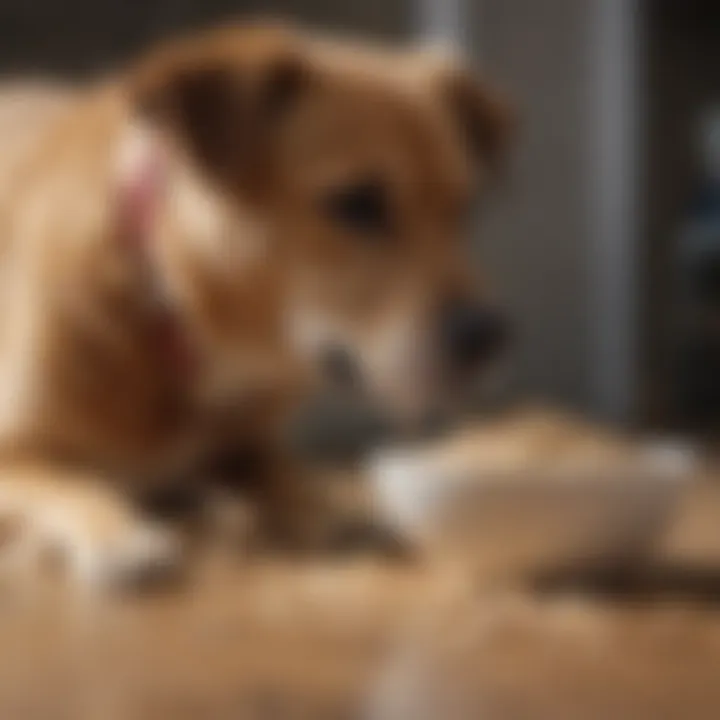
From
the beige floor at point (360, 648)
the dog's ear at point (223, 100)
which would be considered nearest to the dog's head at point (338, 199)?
the dog's ear at point (223, 100)

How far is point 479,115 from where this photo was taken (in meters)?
1.29

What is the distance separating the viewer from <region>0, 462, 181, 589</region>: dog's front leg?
94 cm

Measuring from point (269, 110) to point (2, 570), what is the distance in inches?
14.6

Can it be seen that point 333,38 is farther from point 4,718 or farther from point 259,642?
point 4,718

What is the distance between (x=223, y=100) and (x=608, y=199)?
528 mm

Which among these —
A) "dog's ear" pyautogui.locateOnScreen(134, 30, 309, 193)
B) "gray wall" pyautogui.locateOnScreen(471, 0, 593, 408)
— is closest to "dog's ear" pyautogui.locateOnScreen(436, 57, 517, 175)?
"gray wall" pyautogui.locateOnScreen(471, 0, 593, 408)

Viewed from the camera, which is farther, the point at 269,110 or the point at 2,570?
the point at 269,110

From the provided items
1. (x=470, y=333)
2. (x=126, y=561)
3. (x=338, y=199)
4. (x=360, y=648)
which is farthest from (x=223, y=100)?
(x=360, y=648)

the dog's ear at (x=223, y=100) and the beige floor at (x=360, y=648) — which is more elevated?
the dog's ear at (x=223, y=100)

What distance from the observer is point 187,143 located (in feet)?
3.56

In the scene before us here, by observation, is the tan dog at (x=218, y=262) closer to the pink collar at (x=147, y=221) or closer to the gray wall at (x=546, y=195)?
A: the pink collar at (x=147, y=221)

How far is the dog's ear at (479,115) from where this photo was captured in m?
1.26

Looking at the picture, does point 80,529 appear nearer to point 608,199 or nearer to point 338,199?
point 338,199

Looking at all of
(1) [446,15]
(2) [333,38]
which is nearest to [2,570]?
(2) [333,38]
